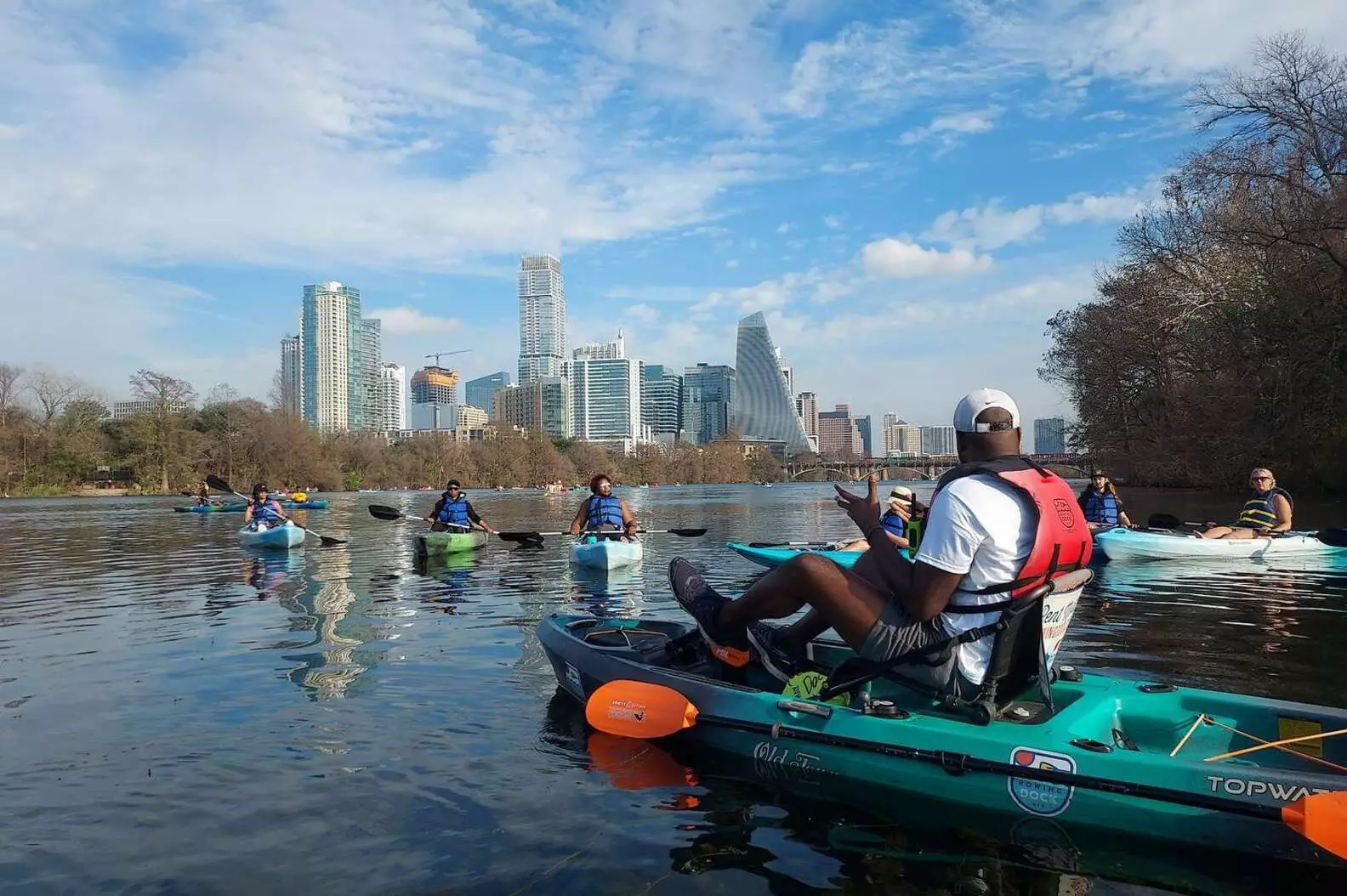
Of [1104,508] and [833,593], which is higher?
[833,593]

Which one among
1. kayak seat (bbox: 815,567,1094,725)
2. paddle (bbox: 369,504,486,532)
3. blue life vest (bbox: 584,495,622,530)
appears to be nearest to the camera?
kayak seat (bbox: 815,567,1094,725)

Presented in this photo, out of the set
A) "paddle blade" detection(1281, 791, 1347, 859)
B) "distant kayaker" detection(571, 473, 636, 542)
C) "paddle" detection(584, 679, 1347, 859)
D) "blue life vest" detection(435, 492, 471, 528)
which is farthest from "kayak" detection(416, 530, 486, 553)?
"paddle blade" detection(1281, 791, 1347, 859)

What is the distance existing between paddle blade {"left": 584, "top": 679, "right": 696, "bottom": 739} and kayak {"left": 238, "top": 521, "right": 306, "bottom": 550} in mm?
16410

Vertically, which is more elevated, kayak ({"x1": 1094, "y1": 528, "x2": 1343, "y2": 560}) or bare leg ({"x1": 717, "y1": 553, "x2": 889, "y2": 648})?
bare leg ({"x1": 717, "y1": 553, "x2": 889, "y2": 648})

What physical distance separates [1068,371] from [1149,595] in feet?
137

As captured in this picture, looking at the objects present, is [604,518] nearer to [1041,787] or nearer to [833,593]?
[833,593]

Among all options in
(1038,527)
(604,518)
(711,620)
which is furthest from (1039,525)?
(604,518)

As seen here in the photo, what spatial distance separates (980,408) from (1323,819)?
2.24 meters

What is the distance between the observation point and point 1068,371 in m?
50.4

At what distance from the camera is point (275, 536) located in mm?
20141

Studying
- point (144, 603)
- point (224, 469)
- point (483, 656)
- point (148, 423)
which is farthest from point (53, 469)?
point (483, 656)

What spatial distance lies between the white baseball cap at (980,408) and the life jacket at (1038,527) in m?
0.22

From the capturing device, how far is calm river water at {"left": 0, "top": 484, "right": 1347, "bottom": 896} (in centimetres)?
413

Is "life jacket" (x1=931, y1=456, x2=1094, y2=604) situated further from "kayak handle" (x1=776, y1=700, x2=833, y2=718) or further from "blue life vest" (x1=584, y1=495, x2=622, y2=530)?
"blue life vest" (x1=584, y1=495, x2=622, y2=530)
